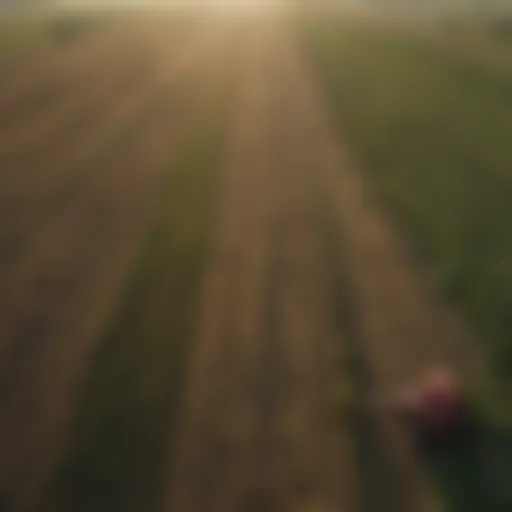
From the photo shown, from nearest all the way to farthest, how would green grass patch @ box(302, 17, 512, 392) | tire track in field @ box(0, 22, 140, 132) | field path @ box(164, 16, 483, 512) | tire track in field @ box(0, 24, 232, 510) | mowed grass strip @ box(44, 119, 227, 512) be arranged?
field path @ box(164, 16, 483, 512), mowed grass strip @ box(44, 119, 227, 512), tire track in field @ box(0, 24, 232, 510), green grass patch @ box(302, 17, 512, 392), tire track in field @ box(0, 22, 140, 132)

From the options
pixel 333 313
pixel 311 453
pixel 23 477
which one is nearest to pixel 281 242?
pixel 333 313

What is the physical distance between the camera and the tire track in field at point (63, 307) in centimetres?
783

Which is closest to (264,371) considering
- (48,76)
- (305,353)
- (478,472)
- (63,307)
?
(305,353)

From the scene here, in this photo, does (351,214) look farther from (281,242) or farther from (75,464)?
(75,464)

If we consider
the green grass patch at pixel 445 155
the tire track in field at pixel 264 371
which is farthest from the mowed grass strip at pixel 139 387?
the green grass patch at pixel 445 155

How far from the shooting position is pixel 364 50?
23.7 meters

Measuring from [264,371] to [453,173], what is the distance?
20.0 feet

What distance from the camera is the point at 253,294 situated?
988cm

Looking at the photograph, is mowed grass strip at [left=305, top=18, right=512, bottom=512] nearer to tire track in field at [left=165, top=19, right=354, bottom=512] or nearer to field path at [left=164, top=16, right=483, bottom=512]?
field path at [left=164, top=16, right=483, bottom=512]

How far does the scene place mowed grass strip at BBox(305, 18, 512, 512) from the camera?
23.7ft

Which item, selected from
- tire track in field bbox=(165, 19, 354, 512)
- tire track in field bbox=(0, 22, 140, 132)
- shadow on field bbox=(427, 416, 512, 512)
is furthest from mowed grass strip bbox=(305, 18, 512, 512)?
tire track in field bbox=(0, 22, 140, 132)

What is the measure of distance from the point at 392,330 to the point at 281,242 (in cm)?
279

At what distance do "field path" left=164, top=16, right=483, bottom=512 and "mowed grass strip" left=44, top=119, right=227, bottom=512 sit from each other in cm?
23

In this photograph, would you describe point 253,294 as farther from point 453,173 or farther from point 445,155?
point 445,155
